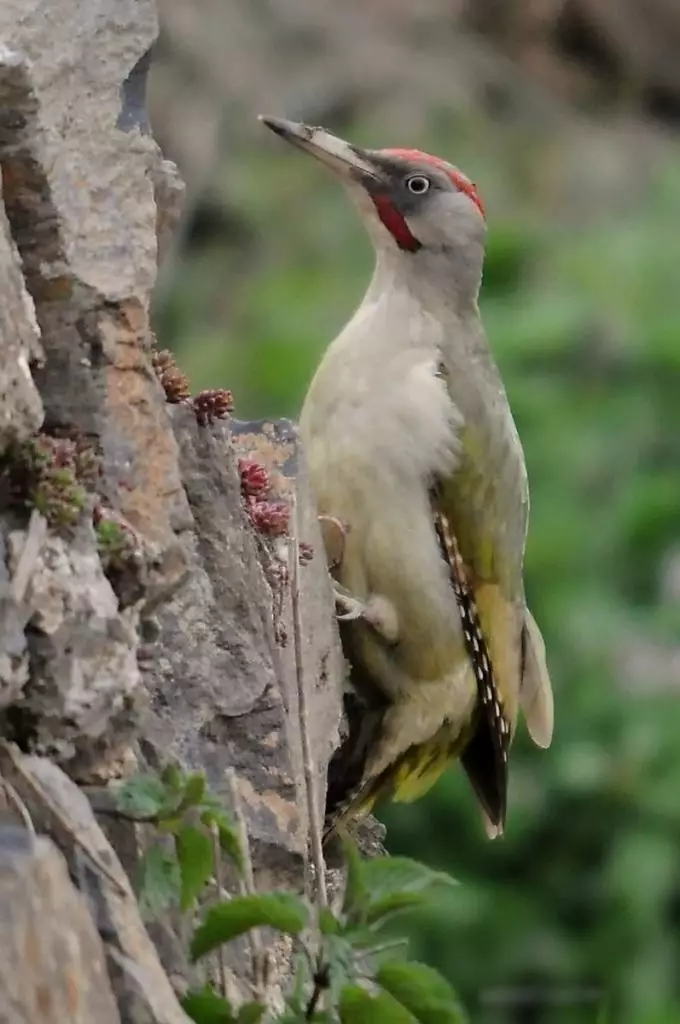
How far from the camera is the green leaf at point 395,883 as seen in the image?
2174 millimetres

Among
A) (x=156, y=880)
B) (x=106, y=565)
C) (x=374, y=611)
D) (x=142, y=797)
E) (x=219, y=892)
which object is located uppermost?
(x=106, y=565)

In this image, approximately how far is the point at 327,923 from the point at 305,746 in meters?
0.67

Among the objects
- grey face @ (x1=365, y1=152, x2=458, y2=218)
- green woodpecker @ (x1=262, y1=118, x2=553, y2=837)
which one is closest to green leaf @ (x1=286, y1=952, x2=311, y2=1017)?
green woodpecker @ (x1=262, y1=118, x2=553, y2=837)

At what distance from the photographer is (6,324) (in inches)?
84.6

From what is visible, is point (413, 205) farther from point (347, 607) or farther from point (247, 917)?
point (247, 917)

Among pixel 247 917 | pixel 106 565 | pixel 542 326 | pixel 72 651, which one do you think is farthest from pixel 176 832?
pixel 542 326

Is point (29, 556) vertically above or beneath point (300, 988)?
above

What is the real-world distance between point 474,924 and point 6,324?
3999mm

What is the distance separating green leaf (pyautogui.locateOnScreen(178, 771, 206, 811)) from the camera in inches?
82.4

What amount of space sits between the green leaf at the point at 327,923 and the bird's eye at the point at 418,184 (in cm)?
217

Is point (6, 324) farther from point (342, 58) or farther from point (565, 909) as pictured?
point (342, 58)

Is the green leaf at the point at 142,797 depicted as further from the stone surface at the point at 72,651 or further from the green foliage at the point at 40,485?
the green foliage at the point at 40,485

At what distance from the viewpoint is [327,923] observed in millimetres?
2102

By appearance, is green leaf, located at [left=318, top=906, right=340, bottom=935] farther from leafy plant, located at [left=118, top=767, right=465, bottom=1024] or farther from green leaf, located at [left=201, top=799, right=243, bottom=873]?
green leaf, located at [left=201, top=799, right=243, bottom=873]
